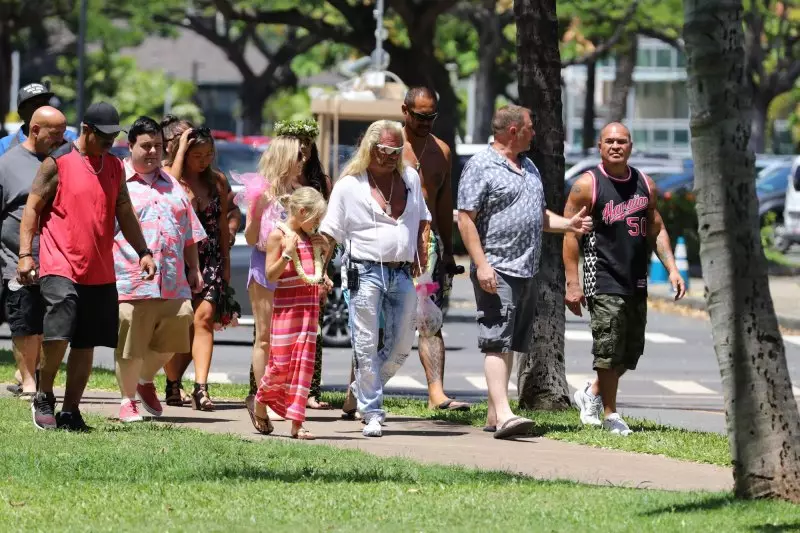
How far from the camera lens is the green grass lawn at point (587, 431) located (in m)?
9.64

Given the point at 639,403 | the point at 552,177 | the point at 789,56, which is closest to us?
the point at 552,177

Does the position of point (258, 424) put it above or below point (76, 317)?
below

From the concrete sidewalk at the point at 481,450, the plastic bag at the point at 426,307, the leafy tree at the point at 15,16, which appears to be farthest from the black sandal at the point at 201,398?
the leafy tree at the point at 15,16

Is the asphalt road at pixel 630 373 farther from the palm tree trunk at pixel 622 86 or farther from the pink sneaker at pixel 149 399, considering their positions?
the palm tree trunk at pixel 622 86

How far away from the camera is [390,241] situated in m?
9.84

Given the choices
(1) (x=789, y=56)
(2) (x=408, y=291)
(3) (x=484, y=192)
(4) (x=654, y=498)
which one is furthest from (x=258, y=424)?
(1) (x=789, y=56)

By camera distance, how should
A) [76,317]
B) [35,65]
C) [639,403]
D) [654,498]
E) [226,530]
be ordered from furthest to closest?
[35,65]
[639,403]
[76,317]
[654,498]
[226,530]

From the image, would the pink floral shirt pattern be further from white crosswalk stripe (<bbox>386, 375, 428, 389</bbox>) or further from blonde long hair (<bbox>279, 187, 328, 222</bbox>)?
white crosswalk stripe (<bbox>386, 375, 428, 389</bbox>)

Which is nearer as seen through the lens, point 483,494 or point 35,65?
point 483,494

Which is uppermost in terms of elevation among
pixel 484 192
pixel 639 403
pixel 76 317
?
pixel 484 192

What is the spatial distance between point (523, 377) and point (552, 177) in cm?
132

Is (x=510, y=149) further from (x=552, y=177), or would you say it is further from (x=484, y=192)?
(x=552, y=177)

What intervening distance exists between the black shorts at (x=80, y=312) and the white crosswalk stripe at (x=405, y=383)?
5.02 m

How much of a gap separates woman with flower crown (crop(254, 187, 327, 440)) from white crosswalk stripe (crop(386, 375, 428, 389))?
4.65m
